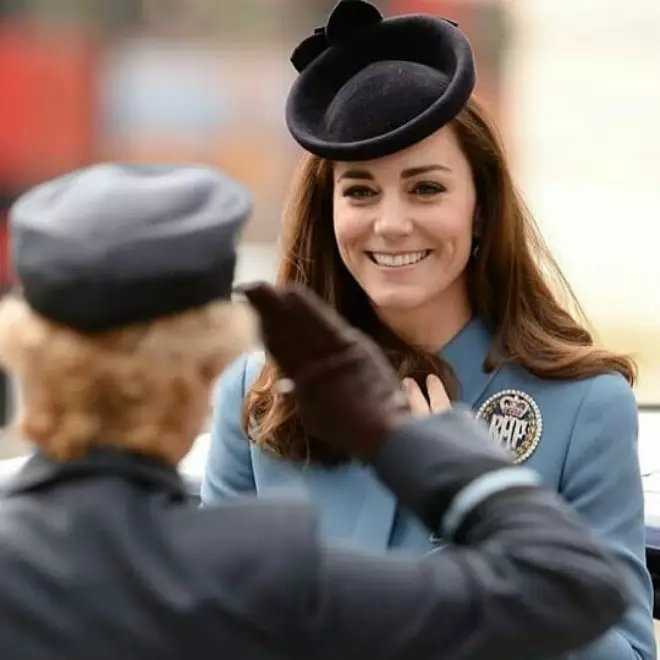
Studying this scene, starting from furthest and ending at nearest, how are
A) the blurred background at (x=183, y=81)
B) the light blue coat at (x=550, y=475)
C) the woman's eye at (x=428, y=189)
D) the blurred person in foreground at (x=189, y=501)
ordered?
the blurred background at (x=183, y=81) < the woman's eye at (x=428, y=189) < the light blue coat at (x=550, y=475) < the blurred person in foreground at (x=189, y=501)

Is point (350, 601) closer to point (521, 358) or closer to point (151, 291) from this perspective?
point (151, 291)

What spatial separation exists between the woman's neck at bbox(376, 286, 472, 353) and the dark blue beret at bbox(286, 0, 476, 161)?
8.2 inches

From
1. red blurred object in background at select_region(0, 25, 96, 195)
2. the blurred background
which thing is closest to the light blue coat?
the blurred background

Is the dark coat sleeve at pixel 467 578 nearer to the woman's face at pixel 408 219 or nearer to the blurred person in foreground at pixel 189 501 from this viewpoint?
the blurred person in foreground at pixel 189 501

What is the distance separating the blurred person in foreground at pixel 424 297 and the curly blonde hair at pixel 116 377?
488 millimetres

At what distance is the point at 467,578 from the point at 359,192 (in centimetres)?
69

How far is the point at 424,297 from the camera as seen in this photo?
1358 millimetres

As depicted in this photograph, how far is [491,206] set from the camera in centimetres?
141

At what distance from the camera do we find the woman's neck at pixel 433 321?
4.64 ft

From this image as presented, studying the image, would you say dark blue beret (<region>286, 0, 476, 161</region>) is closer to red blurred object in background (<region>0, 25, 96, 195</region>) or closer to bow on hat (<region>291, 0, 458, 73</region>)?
bow on hat (<region>291, 0, 458, 73</region>)

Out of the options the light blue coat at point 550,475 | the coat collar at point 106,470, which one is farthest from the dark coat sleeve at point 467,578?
the light blue coat at point 550,475

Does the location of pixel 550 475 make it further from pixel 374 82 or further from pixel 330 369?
pixel 330 369

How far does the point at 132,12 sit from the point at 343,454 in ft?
4.65

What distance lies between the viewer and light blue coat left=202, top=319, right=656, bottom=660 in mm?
1241
